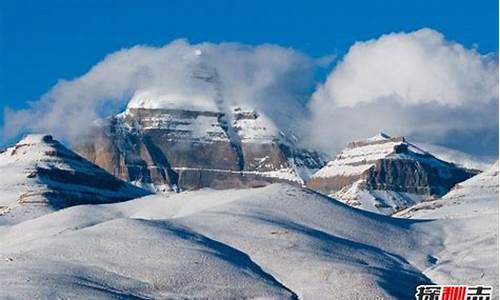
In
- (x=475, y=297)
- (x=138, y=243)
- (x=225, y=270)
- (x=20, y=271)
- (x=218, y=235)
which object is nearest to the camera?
(x=475, y=297)

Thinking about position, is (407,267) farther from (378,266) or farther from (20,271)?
(20,271)

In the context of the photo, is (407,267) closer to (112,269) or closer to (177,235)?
(177,235)

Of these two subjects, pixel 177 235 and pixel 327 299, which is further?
pixel 177 235

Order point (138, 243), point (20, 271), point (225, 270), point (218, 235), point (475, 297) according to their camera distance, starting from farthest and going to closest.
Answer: point (218, 235), point (138, 243), point (225, 270), point (20, 271), point (475, 297)

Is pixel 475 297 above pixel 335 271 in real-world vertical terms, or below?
below

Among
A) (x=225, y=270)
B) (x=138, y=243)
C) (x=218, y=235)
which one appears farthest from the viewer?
(x=218, y=235)

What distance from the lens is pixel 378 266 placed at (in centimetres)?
18200

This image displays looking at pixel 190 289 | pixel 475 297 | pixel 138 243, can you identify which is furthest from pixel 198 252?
pixel 475 297

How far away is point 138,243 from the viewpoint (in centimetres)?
18075

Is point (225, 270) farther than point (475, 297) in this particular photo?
Yes

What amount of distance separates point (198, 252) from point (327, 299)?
23122 millimetres

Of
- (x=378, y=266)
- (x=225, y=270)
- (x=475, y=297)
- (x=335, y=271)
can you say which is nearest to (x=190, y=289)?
(x=225, y=270)

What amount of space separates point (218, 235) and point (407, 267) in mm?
26115

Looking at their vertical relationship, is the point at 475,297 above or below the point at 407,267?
below
